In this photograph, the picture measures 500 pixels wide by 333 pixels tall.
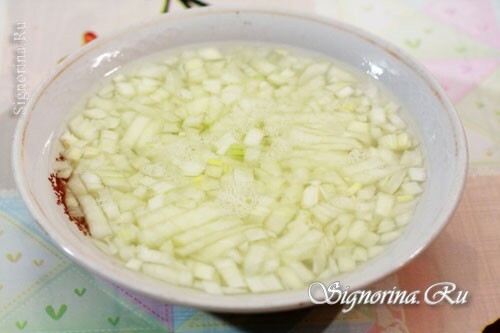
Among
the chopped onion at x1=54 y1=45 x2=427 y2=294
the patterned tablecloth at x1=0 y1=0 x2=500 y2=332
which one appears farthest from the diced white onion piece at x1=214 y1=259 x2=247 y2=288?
the patterned tablecloth at x1=0 y1=0 x2=500 y2=332

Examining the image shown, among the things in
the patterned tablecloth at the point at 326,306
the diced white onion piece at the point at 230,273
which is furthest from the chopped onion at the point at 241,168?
the patterned tablecloth at the point at 326,306

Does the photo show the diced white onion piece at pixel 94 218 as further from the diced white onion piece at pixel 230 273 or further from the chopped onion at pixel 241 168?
the diced white onion piece at pixel 230 273

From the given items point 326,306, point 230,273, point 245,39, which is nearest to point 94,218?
point 230,273

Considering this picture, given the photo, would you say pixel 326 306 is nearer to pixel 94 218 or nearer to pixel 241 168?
pixel 241 168

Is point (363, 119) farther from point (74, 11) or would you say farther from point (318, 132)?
point (74, 11)

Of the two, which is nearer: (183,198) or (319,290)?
(319,290)

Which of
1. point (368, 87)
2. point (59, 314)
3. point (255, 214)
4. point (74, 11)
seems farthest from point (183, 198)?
point (74, 11)
